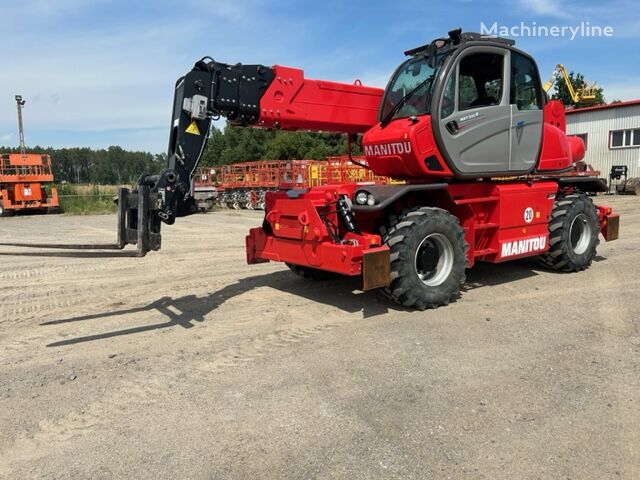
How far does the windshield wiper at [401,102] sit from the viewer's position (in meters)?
6.16

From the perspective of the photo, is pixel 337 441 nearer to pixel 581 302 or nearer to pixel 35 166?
pixel 581 302

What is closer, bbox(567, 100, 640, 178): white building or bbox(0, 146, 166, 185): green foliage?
bbox(567, 100, 640, 178): white building

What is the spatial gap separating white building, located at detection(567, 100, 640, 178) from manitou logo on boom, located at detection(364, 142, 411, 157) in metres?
26.0

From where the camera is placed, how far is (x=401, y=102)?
20.7 feet

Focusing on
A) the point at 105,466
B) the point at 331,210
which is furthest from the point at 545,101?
the point at 105,466

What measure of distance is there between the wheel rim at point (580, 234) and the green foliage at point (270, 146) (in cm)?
3011

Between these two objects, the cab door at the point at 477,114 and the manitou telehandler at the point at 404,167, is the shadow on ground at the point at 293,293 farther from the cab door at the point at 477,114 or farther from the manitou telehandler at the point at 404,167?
the cab door at the point at 477,114

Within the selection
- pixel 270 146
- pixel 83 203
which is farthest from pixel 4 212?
pixel 270 146

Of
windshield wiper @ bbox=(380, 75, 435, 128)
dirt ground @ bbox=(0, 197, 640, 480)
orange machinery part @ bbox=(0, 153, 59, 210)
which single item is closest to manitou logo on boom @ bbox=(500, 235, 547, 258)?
dirt ground @ bbox=(0, 197, 640, 480)

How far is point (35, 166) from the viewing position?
82.5ft

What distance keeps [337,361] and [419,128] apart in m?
2.92

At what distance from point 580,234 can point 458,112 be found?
3.53 meters

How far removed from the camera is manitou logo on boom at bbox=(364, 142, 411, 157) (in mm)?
5977

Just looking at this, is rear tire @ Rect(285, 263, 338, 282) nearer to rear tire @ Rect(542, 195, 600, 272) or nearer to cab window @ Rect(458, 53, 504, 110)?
cab window @ Rect(458, 53, 504, 110)
